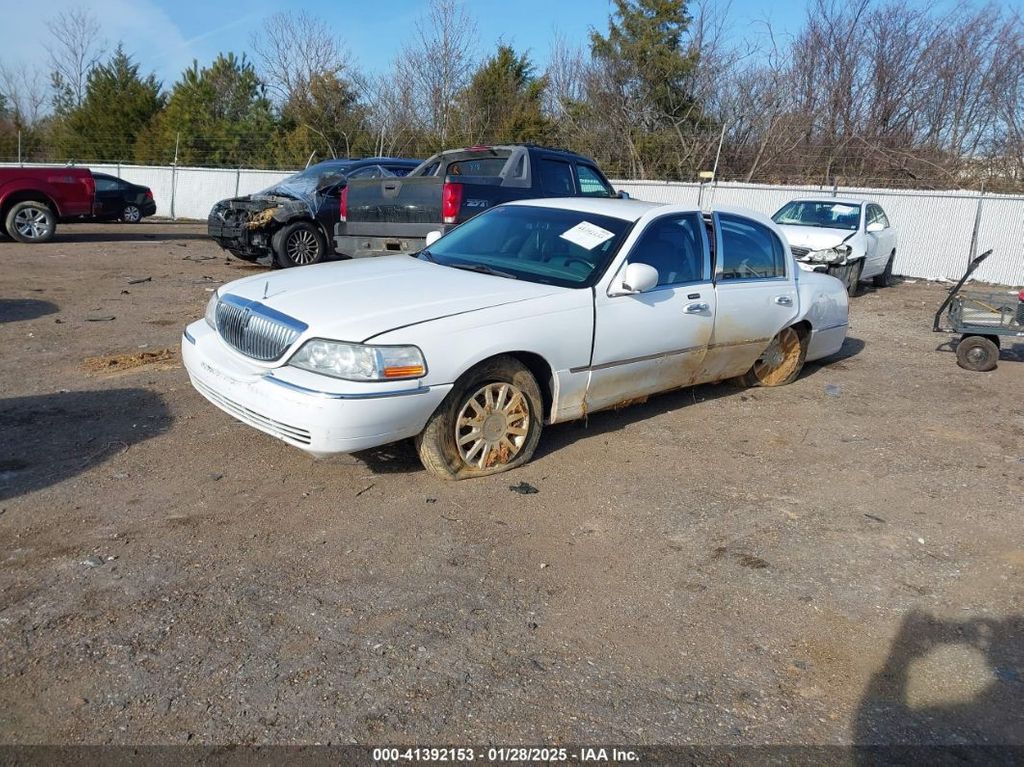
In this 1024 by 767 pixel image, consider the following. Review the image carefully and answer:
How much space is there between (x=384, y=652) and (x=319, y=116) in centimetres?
3216

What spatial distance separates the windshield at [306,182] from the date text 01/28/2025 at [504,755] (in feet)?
36.7

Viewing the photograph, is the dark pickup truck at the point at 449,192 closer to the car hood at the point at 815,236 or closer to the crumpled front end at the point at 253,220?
the crumpled front end at the point at 253,220

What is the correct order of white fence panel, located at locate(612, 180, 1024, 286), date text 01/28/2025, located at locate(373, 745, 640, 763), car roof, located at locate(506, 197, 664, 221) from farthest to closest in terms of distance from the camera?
white fence panel, located at locate(612, 180, 1024, 286), car roof, located at locate(506, 197, 664, 221), date text 01/28/2025, located at locate(373, 745, 640, 763)

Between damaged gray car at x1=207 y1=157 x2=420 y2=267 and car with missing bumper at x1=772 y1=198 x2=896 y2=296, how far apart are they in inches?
254

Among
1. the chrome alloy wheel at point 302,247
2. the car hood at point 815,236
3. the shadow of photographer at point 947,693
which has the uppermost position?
the car hood at point 815,236

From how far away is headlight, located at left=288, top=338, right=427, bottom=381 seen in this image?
414 cm

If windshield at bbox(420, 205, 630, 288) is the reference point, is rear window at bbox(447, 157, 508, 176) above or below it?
above

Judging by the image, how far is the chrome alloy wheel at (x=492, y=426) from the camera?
4.61m

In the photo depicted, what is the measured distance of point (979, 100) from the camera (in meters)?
25.7

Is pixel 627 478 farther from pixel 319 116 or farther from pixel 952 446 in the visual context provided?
pixel 319 116

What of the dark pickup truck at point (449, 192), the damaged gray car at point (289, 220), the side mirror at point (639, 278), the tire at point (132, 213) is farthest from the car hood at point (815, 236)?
the tire at point (132, 213)

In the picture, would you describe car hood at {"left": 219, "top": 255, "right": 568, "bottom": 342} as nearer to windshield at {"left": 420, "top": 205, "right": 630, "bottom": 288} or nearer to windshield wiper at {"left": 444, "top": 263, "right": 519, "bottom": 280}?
windshield wiper at {"left": 444, "top": 263, "right": 519, "bottom": 280}

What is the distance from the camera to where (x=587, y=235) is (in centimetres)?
545

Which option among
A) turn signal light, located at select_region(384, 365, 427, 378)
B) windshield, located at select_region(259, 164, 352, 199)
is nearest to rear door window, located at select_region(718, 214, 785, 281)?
turn signal light, located at select_region(384, 365, 427, 378)
